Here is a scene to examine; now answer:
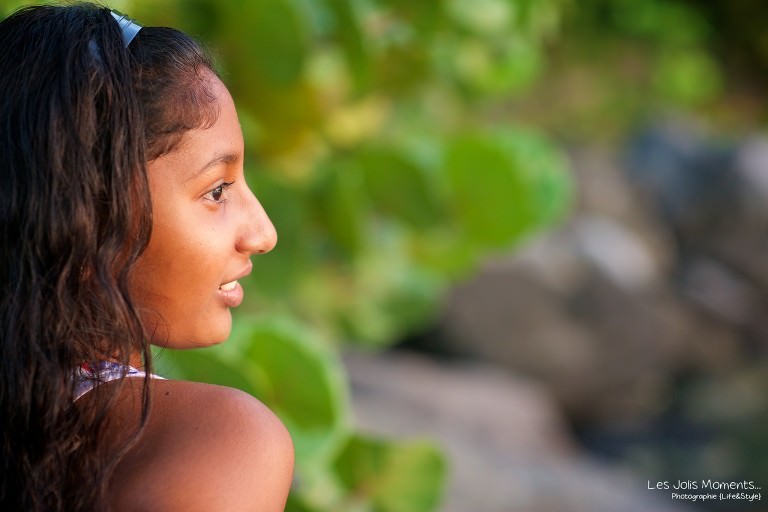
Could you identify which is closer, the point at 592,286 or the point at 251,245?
the point at 251,245

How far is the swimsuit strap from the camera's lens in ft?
1.20

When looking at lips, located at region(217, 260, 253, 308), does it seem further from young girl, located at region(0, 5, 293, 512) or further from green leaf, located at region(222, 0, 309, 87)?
green leaf, located at region(222, 0, 309, 87)

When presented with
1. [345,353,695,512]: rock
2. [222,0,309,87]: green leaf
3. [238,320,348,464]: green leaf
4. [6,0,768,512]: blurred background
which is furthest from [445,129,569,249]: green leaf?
[345,353,695,512]: rock

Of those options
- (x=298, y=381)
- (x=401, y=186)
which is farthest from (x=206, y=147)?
(x=401, y=186)

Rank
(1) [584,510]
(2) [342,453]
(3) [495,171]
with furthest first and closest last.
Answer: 1. (1) [584,510]
2. (3) [495,171]
3. (2) [342,453]

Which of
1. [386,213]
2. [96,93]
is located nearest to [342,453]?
[386,213]

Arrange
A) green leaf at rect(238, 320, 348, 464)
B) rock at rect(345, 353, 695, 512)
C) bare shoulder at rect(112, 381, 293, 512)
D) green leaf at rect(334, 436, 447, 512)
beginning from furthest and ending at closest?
rock at rect(345, 353, 695, 512), green leaf at rect(334, 436, 447, 512), green leaf at rect(238, 320, 348, 464), bare shoulder at rect(112, 381, 293, 512)

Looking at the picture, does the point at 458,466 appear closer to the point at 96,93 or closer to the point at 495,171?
the point at 495,171

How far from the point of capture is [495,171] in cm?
82

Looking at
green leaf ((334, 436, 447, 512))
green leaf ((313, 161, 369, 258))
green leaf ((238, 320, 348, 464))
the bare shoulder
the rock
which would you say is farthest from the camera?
the rock

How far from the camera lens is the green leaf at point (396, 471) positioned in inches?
26.0

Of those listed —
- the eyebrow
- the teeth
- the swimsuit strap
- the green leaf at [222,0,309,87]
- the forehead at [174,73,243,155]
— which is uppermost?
the green leaf at [222,0,309,87]

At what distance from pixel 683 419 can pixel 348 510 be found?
1797 millimetres

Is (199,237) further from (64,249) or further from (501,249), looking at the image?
(501,249)
